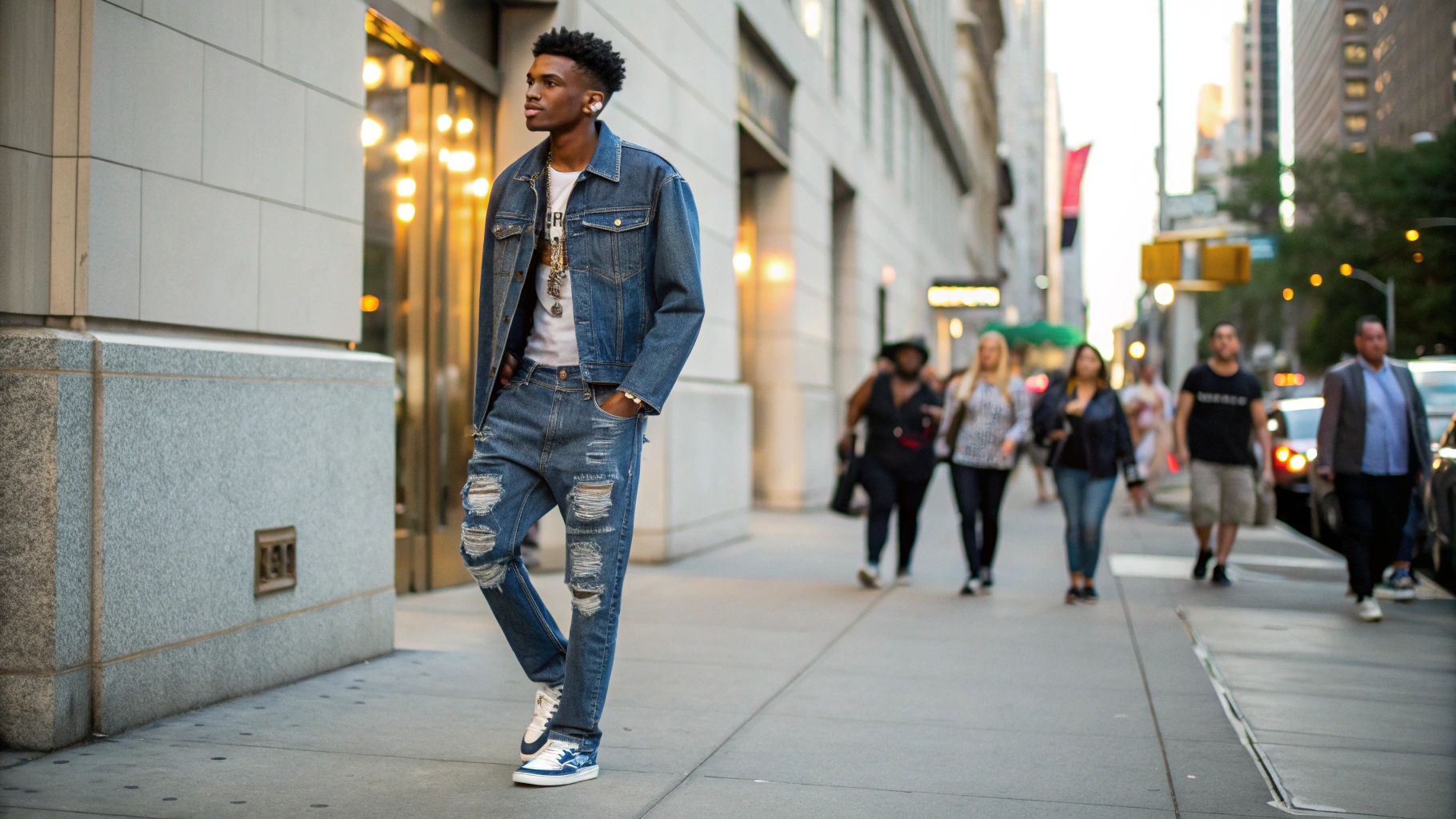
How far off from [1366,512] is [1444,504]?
186 cm

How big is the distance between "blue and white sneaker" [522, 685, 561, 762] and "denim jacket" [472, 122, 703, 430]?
816mm

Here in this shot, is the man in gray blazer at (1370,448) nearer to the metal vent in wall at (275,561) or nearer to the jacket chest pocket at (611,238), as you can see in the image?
the jacket chest pocket at (611,238)

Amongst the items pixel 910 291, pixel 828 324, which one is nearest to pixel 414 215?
pixel 828 324

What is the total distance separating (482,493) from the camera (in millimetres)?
3965

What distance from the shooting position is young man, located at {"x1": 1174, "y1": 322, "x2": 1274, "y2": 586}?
392 inches

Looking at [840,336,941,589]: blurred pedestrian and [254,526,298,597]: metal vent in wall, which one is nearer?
[254,526,298,597]: metal vent in wall

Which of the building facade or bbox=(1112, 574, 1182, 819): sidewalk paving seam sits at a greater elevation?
the building facade

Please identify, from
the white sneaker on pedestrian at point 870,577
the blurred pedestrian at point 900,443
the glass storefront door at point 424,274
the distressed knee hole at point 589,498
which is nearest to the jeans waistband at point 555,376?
the distressed knee hole at point 589,498

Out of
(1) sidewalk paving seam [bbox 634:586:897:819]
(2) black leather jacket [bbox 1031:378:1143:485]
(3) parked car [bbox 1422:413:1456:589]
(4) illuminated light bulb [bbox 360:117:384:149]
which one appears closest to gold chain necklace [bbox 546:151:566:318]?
(1) sidewalk paving seam [bbox 634:586:897:819]

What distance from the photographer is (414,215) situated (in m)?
8.30

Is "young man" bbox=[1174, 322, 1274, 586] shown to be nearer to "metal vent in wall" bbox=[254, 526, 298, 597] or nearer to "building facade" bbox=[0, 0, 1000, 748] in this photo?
"building facade" bbox=[0, 0, 1000, 748]

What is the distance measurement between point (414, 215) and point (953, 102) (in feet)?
118

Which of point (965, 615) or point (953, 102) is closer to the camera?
point (965, 615)

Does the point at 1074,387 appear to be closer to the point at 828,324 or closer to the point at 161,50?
the point at 161,50
